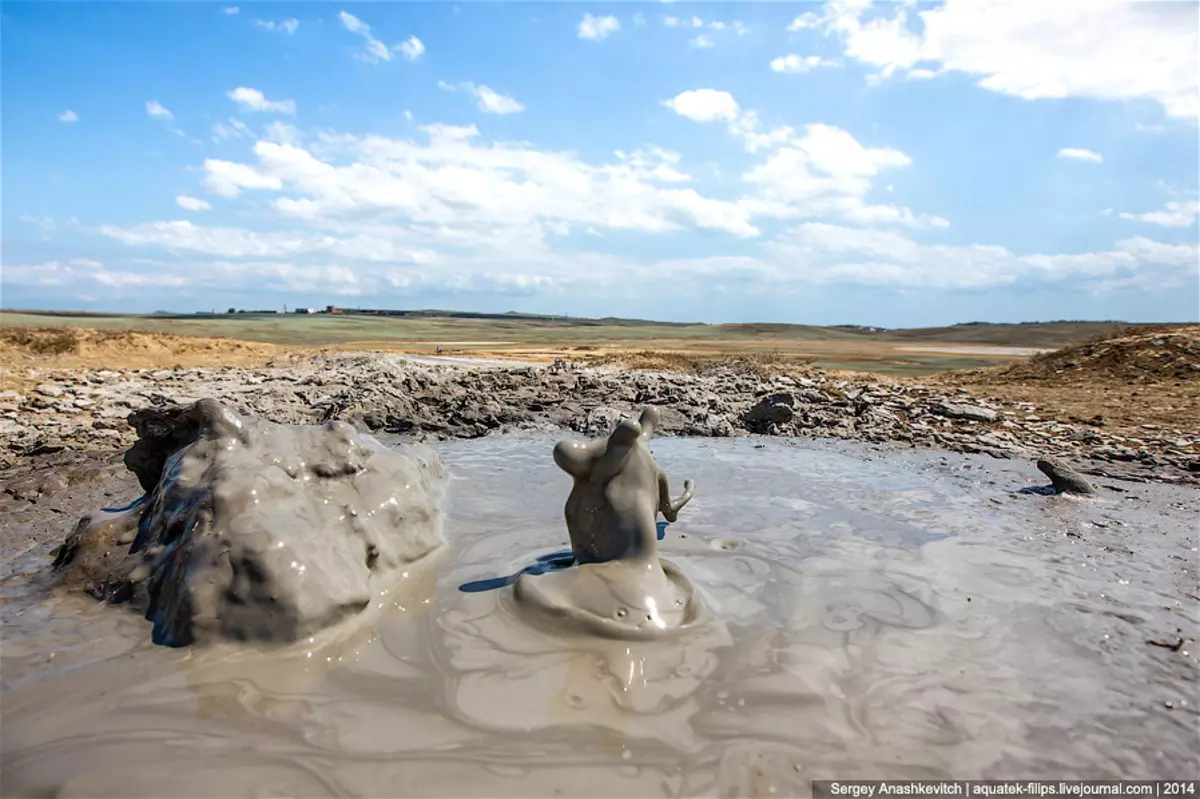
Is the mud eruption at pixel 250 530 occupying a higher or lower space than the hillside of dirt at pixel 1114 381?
lower

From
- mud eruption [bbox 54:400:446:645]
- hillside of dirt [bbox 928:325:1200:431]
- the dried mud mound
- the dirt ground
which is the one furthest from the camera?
the dried mud mound

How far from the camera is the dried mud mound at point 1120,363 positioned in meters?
13.1

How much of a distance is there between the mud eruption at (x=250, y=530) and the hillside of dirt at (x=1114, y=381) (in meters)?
10.5

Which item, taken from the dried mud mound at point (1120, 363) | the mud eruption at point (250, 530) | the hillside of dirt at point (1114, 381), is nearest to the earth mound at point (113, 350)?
the mud eruption at point (250, 530)

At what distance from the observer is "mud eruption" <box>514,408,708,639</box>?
12.3ft

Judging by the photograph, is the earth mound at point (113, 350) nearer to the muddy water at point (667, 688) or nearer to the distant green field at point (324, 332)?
the distant green field at point (324, 332)

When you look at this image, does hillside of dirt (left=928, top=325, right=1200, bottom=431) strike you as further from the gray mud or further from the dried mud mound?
the gray mud

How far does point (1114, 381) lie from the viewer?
13.3 m

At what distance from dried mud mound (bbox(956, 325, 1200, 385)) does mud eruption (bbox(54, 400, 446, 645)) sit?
14480 millimetres

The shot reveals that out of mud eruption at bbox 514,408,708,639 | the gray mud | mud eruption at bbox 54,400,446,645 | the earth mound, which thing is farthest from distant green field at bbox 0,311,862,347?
mud eruption at bbox 514,408,708,639

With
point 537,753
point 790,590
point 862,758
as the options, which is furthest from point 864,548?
point 537,753

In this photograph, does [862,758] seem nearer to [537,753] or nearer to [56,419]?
[537,753]

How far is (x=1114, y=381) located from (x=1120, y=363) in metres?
1.19

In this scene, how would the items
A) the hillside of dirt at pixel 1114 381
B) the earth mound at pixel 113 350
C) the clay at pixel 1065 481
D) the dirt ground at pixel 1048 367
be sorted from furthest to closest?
the earth mound at pixel 113 350, the dirt ground at pixel 1048 367, the hillside of dirt at pixel 1114 381, the clay at pixel 1065 481
